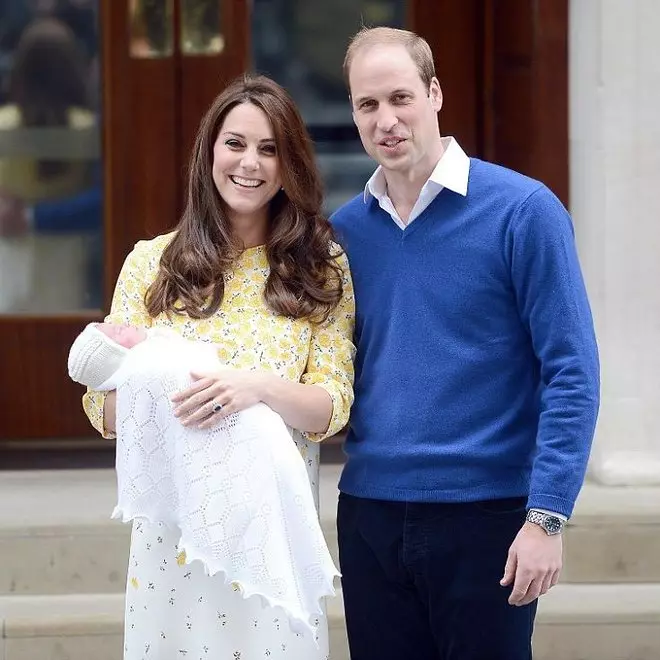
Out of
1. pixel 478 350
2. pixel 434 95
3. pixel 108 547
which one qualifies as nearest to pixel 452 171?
pixel 434 95

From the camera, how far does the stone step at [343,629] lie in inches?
160

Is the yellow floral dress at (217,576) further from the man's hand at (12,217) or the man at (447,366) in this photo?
the man's hand at (12,217)

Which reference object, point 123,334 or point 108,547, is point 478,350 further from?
point 108,547

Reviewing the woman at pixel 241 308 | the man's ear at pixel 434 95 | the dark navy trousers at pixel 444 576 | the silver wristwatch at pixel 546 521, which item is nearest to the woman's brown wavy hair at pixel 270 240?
the woman at pixel 241 308

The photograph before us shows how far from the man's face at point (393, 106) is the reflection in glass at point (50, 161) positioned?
8.57ft

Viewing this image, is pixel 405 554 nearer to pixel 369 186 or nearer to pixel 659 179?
pixel 369 186

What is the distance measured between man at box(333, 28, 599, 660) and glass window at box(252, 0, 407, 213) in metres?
2.50

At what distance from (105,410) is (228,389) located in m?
0.28

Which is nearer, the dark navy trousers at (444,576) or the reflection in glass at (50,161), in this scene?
the dark navy trousers at (444,576)

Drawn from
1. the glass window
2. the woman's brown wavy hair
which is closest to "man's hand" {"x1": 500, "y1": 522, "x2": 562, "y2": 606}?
the woman's brown wavy hair

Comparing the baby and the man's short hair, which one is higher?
the man's short hair

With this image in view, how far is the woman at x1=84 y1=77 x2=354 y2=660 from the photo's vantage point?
8.93 feet

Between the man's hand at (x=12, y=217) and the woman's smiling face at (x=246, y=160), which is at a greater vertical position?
the woman's smiling face at (x=246, y=160)

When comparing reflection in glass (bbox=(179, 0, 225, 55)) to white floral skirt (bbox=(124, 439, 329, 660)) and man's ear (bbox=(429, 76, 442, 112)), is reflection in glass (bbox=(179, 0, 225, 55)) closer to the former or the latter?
man's ear (bbox=(429, 76, 442, 112))
